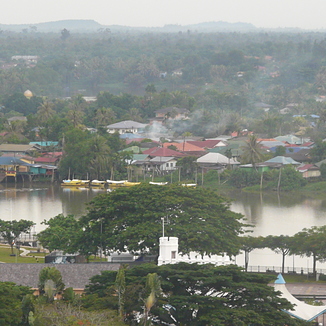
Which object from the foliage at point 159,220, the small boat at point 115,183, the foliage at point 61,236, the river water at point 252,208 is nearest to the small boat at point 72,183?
the river water at point 252,208

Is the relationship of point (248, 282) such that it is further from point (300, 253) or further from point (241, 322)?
point (300, 253)

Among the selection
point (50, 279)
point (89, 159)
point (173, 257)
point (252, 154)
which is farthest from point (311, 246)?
point (89, 159)

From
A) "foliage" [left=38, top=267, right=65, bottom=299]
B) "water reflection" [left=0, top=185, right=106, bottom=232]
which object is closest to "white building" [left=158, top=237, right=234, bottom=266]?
"foliage" [left=38, top=267, right=65, bottom=299]

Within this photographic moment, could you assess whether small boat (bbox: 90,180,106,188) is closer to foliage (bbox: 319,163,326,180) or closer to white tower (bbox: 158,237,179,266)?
foliage (bbox: 319,163,326,180)

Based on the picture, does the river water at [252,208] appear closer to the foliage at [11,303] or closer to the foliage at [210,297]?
the foliage at [210,297]

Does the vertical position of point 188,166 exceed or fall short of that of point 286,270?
it falls short

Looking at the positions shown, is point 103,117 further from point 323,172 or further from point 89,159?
point 323,172
